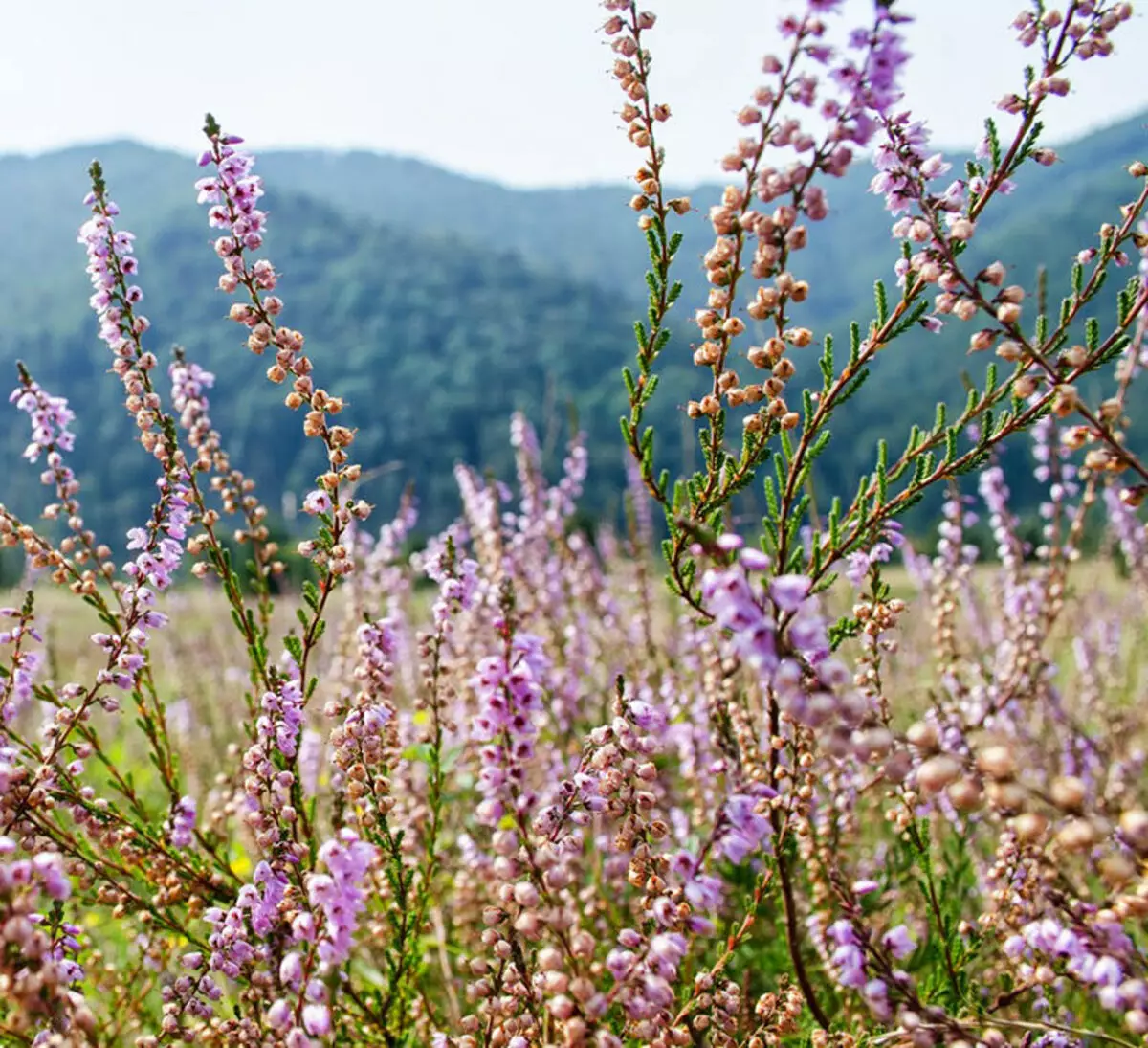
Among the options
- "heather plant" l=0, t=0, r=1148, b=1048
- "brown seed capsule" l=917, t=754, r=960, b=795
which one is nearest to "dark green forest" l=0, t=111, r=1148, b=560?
"heather plant" l=0, t=0, r=1148, b=1048

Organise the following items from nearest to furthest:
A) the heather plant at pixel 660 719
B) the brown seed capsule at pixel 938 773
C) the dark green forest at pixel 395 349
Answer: the brown seed capsule at pixel 938 773 → the heather plant at pixel 660 719 → the dark green forest at pixel 395 349

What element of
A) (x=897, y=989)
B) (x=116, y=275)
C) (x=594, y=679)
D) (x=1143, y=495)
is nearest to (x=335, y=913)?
(x=897, y=989)

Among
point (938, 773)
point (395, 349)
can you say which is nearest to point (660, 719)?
point (938, 773)

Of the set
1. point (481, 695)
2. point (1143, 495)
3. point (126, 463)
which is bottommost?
point (481, 695)

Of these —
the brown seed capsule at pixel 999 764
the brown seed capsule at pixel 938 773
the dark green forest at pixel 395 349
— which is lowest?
the brown seed capsule at pixel 938 773

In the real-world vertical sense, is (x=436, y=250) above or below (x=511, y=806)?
above

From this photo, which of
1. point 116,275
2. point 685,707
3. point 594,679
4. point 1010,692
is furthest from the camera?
point 594,679

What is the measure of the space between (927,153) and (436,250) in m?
206

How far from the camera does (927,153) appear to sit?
2070 mm

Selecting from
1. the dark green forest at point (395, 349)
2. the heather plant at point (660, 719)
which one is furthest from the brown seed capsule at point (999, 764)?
the dark green forest at point (395, 349)

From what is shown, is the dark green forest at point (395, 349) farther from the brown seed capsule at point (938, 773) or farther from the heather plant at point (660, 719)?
the brown seed capsule at point (938, 773)

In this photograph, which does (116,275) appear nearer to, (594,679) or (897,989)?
(897,989)

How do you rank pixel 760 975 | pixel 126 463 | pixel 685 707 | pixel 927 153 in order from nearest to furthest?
pixel 927 153 → pixel 760 975 → pixel 685 707 → pixel 126 463

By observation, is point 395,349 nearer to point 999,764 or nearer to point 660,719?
point 660,719
